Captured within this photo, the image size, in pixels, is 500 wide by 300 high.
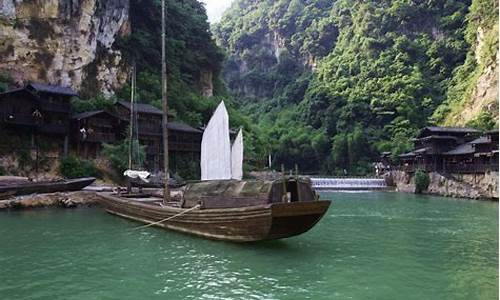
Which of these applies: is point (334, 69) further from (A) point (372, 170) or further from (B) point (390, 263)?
(B) point (390, 263)

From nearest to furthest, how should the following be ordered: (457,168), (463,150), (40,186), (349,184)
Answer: (40,186) < (463,150) < (457,168) < (349,184)

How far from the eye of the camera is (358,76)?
113 m

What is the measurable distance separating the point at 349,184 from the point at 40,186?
4401cm

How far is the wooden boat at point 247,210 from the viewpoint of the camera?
16.7 meters

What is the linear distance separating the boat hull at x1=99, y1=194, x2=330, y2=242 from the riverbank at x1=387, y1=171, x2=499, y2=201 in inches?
1539

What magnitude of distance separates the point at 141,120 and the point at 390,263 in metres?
41.1

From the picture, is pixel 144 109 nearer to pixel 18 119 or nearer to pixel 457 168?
pixel 18 119

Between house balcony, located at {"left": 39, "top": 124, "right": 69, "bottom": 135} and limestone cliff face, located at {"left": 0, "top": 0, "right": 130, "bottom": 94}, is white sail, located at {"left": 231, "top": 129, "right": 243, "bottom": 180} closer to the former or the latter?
house balcony, located at {"left": 39, "top": 124, "right": 69, "bottom": 135}

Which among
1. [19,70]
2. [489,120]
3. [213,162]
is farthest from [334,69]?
[213,162]

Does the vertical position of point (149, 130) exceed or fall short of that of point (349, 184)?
it exceeds it

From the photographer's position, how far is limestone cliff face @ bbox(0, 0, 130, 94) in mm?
46312

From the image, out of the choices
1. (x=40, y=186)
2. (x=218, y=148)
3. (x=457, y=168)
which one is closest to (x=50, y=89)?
(x=40, y=186)

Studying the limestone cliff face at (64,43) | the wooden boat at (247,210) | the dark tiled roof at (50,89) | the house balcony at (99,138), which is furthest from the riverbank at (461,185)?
the dark tiled roof at (50,89)

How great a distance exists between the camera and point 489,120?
64438mm
